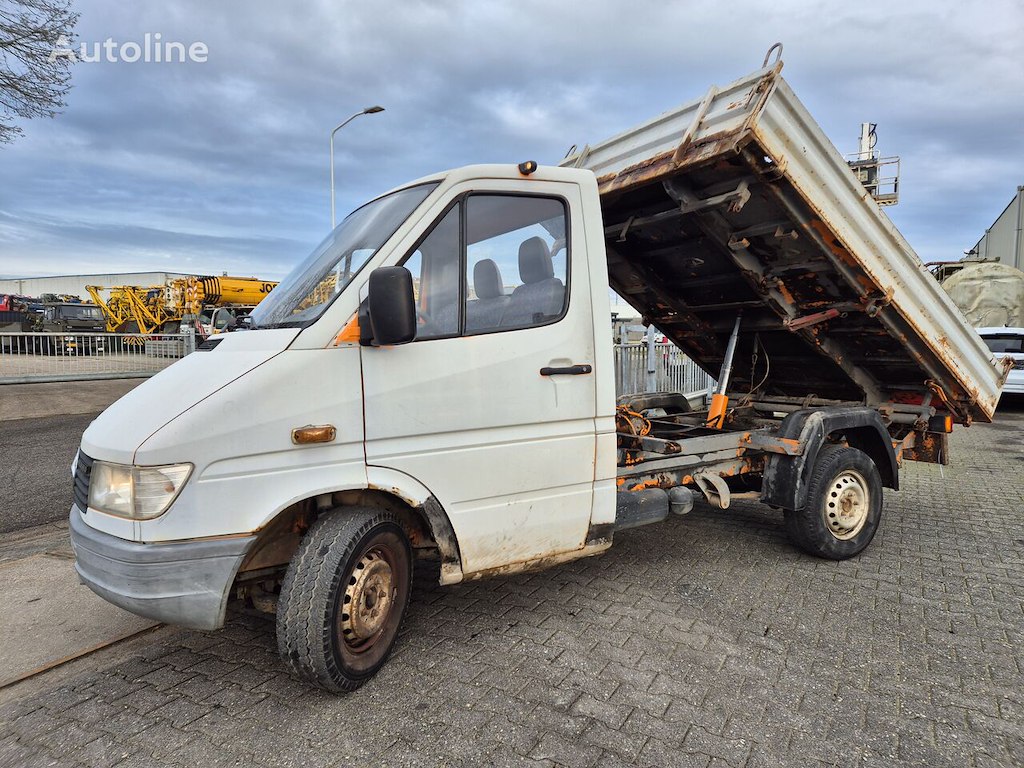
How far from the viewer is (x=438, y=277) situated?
3.10 metres

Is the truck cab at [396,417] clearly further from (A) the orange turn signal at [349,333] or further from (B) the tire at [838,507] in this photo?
(B) the tire at [838,507]

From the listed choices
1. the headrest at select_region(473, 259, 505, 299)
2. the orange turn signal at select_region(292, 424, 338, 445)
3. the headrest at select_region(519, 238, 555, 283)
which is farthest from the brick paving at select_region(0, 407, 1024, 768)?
the headrest at select_region(519, 238, 555, 283)

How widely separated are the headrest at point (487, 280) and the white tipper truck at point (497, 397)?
0.02 m

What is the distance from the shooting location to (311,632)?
261cm

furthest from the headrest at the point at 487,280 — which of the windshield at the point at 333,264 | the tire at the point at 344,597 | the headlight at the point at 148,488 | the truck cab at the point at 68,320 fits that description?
the truck cab at the point at 68,320

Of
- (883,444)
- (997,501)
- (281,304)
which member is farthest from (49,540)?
(997,501)

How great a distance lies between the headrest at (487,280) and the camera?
321 cm

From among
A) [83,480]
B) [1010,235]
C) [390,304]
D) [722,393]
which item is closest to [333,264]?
[390,304]

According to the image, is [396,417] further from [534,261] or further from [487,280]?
[534,261]

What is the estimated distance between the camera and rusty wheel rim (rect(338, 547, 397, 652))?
109 inches

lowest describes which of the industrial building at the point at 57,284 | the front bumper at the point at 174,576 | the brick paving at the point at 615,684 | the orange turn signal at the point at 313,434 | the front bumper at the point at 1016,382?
the brick paving at the point at 615,684

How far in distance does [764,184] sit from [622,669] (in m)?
2.74

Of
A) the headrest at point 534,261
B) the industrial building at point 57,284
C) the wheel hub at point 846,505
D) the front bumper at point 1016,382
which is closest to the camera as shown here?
the headrest at point 534,261

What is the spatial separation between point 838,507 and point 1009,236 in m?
30.8
